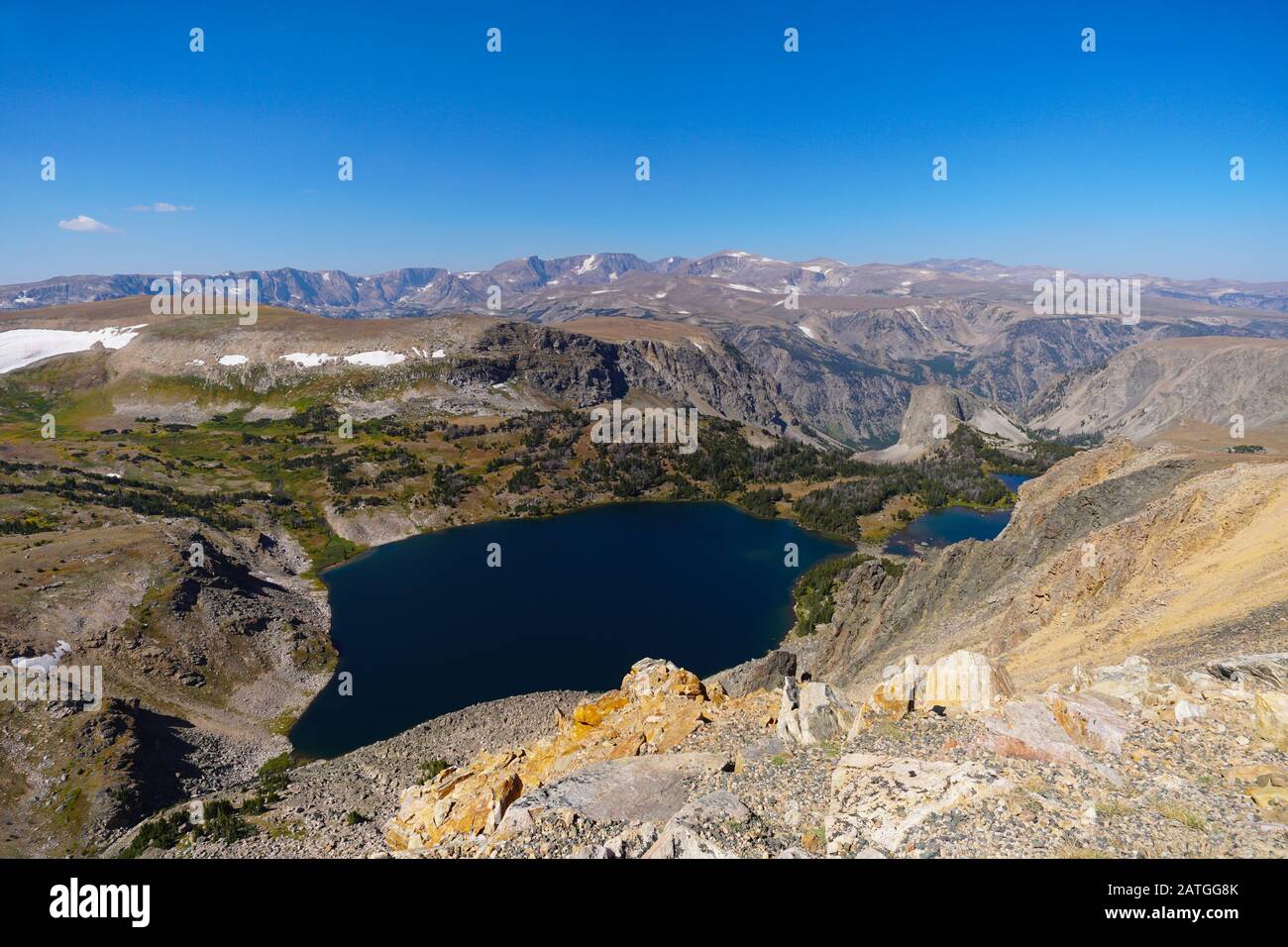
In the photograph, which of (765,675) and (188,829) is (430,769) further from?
(765,675)

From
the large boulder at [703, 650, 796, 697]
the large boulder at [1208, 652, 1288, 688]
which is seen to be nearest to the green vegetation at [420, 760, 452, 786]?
the large boulder at [703, 650, 796, 697]

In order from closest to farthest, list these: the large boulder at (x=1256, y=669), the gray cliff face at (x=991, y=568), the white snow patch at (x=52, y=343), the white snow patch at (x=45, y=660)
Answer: the large boulder at (x=1256, y=669) < the gray cliff face at (x=991, y=568) < the white snow patch at (x=45, y=660) < the white snow patch at (x=52, y=343)

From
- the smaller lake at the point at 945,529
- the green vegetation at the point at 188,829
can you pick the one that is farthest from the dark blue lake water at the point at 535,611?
the green vegetation at the point at 188,829

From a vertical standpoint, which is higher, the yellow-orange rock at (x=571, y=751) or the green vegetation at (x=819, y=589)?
the yellow-orange rock at (x=571, y=751)

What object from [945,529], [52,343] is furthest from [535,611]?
[52,343]

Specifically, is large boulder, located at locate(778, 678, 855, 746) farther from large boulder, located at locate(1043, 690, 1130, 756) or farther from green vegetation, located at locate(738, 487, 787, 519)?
green vegetation, located at locate(738, 487, 787, 519)

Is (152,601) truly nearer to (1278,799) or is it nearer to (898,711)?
(898,711)

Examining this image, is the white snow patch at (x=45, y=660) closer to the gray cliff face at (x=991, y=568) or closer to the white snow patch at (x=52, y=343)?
the gray cliff face at (x=991, y=568)
